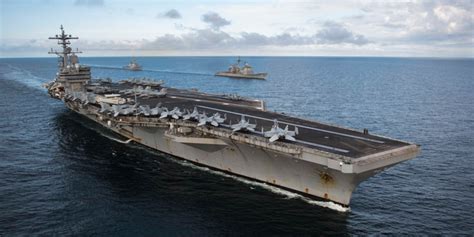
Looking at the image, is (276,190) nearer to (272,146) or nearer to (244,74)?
(272,146)

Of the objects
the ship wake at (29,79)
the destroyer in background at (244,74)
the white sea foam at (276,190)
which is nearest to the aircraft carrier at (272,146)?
the white sea foam at (276,190)

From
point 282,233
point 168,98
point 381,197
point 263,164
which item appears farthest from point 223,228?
point 168,98

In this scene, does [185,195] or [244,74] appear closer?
[185,195]

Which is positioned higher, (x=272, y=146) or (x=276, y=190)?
(x=272, y=146)

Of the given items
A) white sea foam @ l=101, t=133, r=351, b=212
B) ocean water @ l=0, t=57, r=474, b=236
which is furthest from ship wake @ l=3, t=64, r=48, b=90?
white sea foam @ l=101, t=133, r=351, b=212

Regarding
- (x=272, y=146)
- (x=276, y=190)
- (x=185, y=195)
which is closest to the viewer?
(x=272, y=146)

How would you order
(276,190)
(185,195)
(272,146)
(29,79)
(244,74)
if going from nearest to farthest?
1. (272,146)
2. (185,195)
3. (276,190)
4. (29,79)
5. (244,74)

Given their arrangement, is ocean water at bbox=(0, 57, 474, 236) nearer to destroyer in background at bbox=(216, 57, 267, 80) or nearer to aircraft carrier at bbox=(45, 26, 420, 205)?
aircraft carrier at bbox=(45, 26, 420, 205)

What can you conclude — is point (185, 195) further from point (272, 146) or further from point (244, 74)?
point (244, 74)

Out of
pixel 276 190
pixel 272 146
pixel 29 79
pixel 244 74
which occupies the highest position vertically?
pixel 244 74

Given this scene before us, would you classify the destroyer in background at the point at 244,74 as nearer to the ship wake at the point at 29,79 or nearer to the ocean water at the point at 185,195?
the ship wake at the point at 29,79

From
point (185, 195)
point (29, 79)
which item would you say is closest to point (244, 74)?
point (29, 79)
